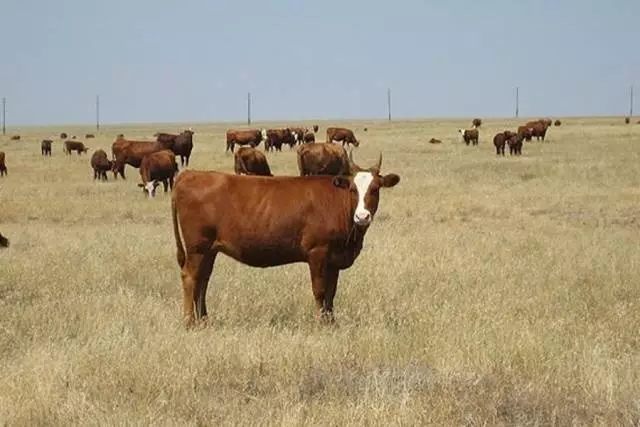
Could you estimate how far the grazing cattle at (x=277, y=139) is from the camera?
47.8 meters

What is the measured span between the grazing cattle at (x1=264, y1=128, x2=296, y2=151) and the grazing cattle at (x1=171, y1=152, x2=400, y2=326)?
39.3 meters

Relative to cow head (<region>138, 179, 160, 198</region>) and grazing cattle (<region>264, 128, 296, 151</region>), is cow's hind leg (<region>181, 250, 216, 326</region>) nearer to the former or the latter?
cow head (<region>138, 179, 160, 198</region>)

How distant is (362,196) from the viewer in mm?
7863

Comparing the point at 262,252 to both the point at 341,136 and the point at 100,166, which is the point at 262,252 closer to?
the point at 100,166

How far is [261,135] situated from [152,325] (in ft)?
144

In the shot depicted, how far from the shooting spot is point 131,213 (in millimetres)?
Answer: 19188

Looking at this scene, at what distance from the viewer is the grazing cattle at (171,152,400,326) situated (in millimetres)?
8078

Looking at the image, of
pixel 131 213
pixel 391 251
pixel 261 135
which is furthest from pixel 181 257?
pixel 261 135

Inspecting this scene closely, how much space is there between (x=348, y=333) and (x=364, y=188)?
144 cm

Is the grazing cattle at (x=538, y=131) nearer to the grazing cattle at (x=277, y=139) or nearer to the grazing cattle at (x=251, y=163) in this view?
the grazing cattle at (x=277, y=139)

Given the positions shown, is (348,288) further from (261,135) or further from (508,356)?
(261,135)

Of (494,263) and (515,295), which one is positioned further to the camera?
(494,263)

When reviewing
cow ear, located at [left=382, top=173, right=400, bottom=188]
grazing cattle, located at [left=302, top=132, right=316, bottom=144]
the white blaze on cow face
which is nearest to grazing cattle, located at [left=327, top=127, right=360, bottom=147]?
grazing cattle, located at [left=302, top=132, right=316, bottom=144]

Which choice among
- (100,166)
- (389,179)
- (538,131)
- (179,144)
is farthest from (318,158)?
(538,131)
